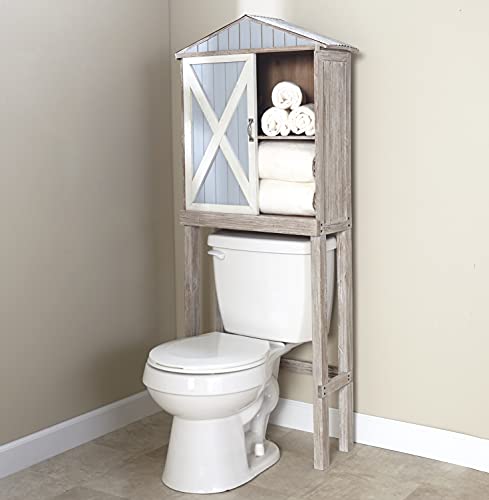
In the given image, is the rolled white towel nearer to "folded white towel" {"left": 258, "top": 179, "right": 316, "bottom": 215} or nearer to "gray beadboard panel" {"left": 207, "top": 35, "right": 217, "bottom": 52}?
"folded white towel" {"left": 258, "top": 179, "right": 316, "bottom": 215}

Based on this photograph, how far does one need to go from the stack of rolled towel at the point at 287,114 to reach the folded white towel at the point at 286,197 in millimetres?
159

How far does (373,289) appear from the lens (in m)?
2.88

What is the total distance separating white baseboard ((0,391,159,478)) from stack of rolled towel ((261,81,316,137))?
117 cm

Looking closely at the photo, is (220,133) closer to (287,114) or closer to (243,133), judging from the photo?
(243,133)

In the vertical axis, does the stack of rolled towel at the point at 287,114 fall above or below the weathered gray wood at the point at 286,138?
above

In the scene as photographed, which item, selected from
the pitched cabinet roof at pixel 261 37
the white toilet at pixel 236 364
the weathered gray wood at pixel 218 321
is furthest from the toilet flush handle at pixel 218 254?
the pitched cabinet roof at pixel 261 37

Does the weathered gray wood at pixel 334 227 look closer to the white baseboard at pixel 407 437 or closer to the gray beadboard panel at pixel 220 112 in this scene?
the gray beadboard panel at pixel 220 112

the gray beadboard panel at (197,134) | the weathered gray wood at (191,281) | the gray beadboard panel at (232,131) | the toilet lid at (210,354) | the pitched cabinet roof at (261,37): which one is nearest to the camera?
the toilet lid at (210,354)

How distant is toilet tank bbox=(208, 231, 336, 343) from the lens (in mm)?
2744

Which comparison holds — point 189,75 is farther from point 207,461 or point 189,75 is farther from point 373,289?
point 207,461

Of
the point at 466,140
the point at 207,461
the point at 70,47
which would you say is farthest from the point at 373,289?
the point at 70,47

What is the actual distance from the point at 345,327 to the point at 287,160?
605 millimetres

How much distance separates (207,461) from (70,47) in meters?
1.41

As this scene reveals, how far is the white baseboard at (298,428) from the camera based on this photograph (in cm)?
274
